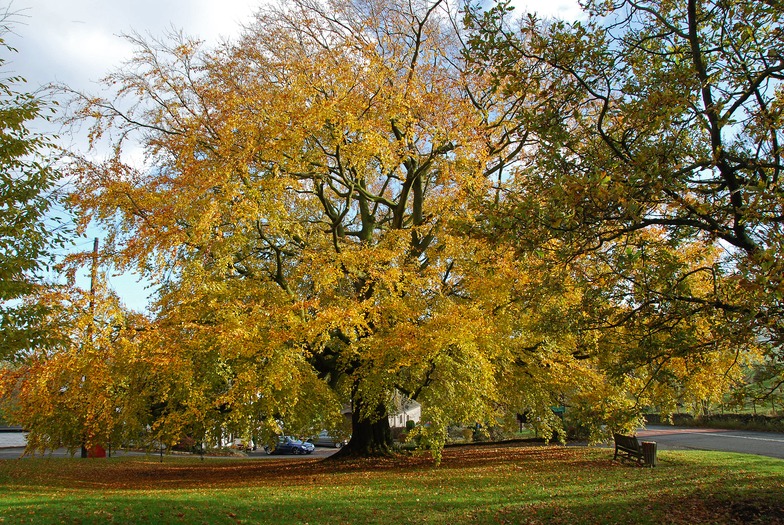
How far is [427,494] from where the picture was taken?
10094mm

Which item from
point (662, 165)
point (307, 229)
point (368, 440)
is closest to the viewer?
point (662, 165)

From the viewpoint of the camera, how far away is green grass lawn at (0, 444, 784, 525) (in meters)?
7.83

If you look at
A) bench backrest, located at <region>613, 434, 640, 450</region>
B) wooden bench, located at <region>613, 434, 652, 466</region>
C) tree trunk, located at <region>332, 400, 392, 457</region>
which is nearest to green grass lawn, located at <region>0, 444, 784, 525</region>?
wooden bench, located at <region>613, 434, 652, 466</region>

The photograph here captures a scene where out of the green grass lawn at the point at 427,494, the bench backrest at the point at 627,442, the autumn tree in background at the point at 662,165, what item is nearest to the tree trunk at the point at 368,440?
the green grass lawn at the point at 427,494

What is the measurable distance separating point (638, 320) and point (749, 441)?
21455 mm

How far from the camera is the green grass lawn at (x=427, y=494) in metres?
7.83

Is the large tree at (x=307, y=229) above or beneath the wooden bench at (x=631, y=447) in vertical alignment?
above

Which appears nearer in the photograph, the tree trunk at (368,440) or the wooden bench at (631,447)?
the wooden bench at (631,447)

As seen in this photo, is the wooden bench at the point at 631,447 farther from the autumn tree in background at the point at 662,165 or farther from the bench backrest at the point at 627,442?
the autumn tree in background at the point at 662,165

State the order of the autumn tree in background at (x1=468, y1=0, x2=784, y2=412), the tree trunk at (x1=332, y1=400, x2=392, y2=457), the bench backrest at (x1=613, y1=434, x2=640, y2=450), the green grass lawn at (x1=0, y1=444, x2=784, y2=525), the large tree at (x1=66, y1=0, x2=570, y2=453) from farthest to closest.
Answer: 1. the tree trunk at (x1=332, y1=400, x2=392, y2=457)
2. the bench backrest at (x1=613, y1=434, x2=640, y2=450)
3. the large tree at (x1=66, y1=0, x2=570, y2=453)
4. the green grass lawn at (x1=0, y1=444, x2=784, y2=525)
5. the autumn tree in background at (x1=468, y1=0, x2=784, y2=412)

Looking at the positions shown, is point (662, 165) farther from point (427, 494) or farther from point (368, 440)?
point (368, 440)

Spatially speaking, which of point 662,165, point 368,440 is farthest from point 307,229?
point 662,165

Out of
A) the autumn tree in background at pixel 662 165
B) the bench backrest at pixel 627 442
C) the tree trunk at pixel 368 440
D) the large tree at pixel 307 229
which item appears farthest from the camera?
the tree trunk at pixel 368 440

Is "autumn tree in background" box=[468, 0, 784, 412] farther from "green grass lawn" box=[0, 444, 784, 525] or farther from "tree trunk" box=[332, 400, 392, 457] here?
"tree trunk" box=[332, 400, 392, 457]
